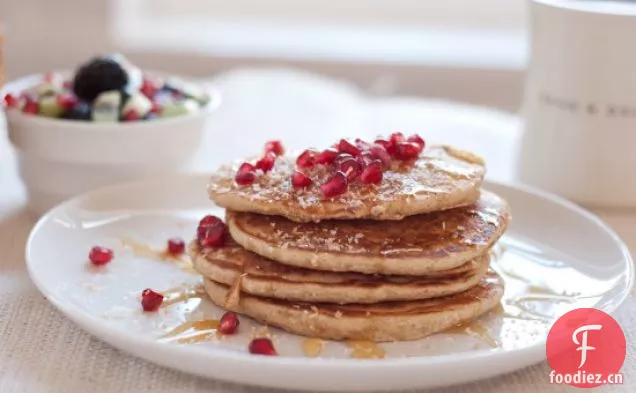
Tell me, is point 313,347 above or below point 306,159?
below

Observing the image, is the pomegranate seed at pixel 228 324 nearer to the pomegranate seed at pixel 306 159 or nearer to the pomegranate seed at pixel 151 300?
the pomegranate seed at pixel 151 300

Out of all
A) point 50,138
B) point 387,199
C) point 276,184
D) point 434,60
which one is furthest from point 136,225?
point 434,60

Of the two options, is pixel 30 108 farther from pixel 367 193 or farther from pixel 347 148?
pixel 367 193

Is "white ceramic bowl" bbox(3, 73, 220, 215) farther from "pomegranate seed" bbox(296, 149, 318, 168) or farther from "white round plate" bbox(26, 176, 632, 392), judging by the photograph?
"pomegranate seed" bbox(296, 149, 318, 168)

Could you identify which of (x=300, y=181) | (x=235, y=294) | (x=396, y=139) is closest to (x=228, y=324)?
(x=235, y=294)

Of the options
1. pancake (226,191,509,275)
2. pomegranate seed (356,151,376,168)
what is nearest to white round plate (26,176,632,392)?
pancake (226,191,509,275)

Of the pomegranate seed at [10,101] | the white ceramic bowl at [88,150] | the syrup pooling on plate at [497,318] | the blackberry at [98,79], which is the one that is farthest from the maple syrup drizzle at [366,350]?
the pomegranate seed at [10,101]
